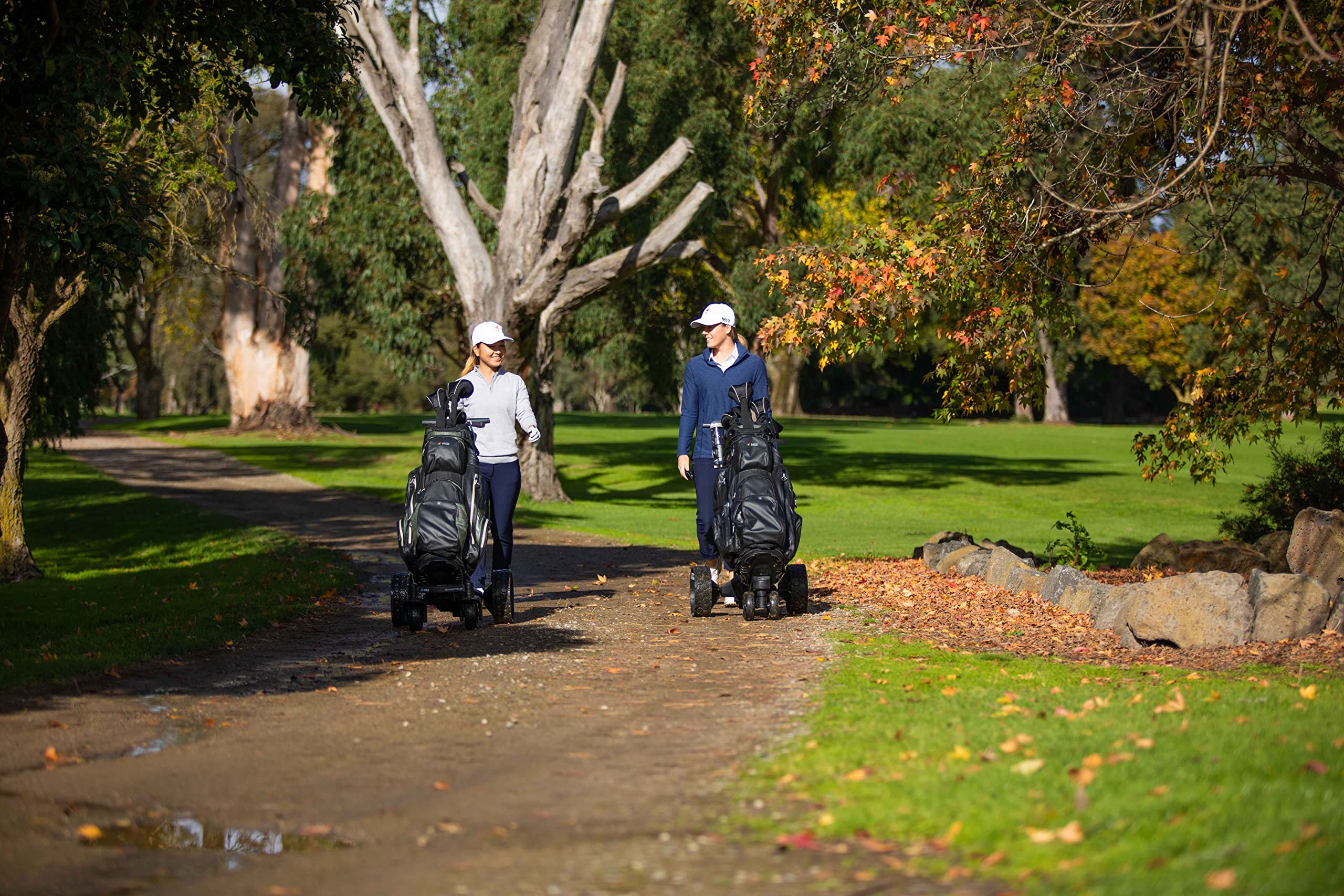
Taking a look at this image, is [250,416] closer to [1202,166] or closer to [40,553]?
[40,553]

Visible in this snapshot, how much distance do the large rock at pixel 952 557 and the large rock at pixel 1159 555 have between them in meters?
1.64

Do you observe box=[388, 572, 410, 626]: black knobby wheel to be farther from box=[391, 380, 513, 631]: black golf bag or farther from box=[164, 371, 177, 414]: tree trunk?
box=[164, 371, 177, 414]: tree trunk

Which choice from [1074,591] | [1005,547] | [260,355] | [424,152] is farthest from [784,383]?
[1074,591]

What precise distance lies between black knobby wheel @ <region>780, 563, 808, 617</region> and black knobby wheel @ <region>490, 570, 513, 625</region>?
1.96m

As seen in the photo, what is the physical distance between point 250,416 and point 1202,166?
40.9 metres

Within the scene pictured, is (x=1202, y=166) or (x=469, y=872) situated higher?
(x=1202, y=166)

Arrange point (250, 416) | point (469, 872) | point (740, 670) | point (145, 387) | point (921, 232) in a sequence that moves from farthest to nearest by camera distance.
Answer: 1. point (145, 387)
2. point (250, 416)
3. point (921, 232)
4. point (740, 670)
5. point (469, 872)

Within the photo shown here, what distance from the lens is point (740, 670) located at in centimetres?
776

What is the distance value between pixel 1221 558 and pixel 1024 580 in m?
2.28

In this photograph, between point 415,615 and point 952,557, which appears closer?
point 415,615

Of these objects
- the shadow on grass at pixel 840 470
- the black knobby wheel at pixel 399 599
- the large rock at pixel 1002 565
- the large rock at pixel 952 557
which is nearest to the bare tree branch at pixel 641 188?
the shadow on grass at pixel 840 470

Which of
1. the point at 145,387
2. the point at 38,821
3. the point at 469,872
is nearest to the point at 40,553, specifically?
the point at 38,821

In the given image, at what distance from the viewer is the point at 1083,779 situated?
484cm

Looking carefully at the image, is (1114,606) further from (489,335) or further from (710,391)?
(489,335)
